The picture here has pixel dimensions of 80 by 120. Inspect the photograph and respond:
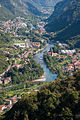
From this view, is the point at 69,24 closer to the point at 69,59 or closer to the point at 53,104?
the point at 69,59

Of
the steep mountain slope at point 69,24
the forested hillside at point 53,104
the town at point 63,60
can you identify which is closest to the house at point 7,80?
the town at point 63,60

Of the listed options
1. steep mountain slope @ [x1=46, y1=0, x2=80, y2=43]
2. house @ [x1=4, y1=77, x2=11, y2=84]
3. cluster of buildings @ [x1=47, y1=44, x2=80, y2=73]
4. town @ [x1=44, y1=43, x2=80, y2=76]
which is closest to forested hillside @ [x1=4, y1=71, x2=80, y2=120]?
house @ [x1=4, y1=77, x2=11, y2=84]

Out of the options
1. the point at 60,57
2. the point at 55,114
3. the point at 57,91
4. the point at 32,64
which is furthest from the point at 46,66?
the point at 55,114

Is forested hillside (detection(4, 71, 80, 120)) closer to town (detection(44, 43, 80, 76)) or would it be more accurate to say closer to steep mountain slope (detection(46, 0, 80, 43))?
town (detection(44, 43, 80, 76))

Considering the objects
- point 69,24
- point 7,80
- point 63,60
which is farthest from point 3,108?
point 69,24

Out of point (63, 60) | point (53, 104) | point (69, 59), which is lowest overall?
point (53, 104)

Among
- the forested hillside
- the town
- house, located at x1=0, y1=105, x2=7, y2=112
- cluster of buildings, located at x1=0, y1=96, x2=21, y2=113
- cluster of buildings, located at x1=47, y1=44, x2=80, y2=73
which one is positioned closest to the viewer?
the forested hillside

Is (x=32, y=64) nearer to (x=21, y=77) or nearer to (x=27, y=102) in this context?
(x=21, y=77)

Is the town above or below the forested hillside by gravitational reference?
above
